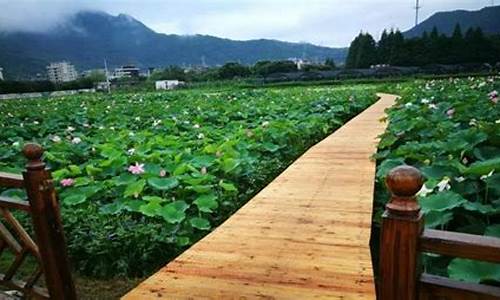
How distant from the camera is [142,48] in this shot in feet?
607

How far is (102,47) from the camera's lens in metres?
180

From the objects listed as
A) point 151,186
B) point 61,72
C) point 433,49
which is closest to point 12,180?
point 151,186

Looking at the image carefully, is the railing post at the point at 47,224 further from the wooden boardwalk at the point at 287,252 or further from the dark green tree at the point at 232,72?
the dark green tree at the point at 232,72

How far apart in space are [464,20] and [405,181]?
460 feet

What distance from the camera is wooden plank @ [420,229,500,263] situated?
1.22 metres

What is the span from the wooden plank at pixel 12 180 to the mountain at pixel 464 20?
11188 centimetres

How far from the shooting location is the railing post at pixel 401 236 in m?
1.25

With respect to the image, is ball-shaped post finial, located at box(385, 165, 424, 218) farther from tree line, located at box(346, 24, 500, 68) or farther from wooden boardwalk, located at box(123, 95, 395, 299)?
tree line, located at box(346, 24, 500, 68)

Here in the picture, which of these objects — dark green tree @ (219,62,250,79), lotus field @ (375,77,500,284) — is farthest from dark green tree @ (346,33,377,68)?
lotus field @ (375,77,500,284)

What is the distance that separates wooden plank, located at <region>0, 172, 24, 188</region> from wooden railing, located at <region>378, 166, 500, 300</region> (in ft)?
6.30

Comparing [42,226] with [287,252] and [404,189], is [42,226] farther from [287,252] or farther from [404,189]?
[404,189]

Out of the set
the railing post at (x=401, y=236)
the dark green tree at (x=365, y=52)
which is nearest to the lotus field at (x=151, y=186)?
the railing post at (x=401, y=236)

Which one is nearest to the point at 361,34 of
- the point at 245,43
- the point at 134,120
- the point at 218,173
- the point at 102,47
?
the point at 134,120

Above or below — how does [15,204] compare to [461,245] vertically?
below
